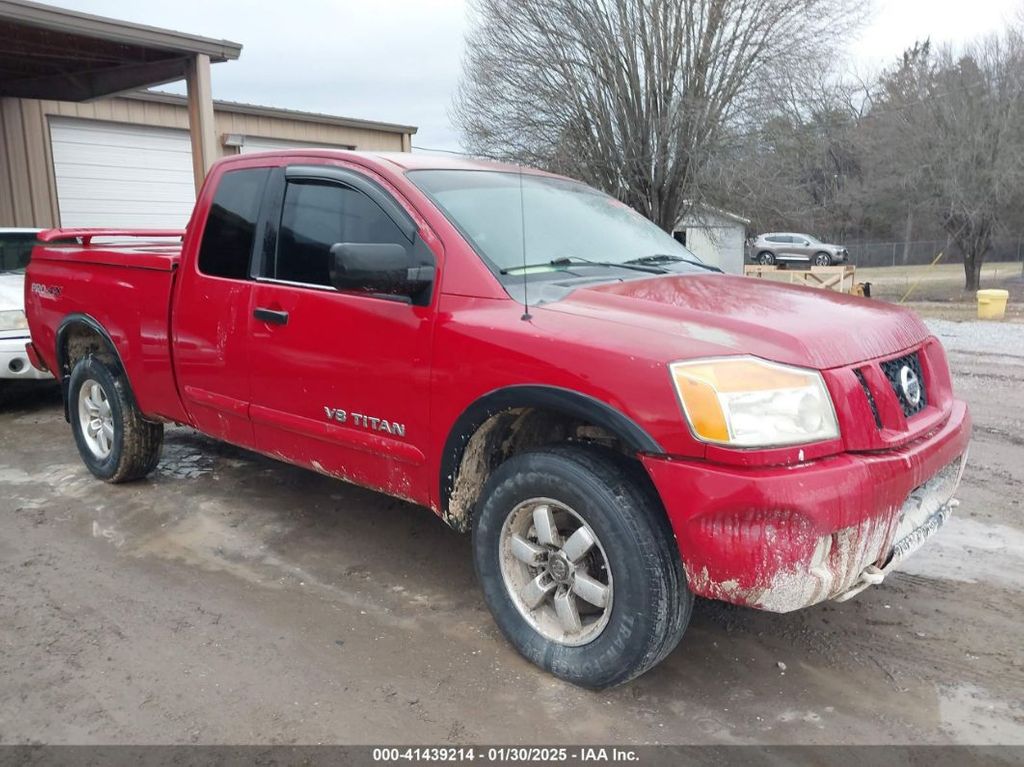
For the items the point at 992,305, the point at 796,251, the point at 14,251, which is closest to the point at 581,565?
the point at 14,251

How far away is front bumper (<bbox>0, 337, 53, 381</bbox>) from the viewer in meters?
6.66

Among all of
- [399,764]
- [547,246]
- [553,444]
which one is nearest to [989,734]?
[553,444]

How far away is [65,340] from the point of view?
5.30 m

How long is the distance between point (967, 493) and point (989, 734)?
2.56 metres

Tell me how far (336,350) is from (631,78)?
640 inches

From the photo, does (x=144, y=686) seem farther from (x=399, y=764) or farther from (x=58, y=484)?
(x=58, y=484)

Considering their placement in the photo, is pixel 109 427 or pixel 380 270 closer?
pixel 380 270

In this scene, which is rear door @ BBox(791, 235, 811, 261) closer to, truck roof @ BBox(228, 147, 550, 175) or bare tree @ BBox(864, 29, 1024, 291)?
bare tree @ BBox(864, 29, 1024, 291)

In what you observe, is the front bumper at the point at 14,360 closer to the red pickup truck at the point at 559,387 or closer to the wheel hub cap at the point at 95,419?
the wheel hub cap at the point at 95,419

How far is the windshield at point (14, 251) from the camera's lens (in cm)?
794

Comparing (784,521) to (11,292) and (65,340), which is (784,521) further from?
(11,292)

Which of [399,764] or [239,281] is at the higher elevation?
[239,281]

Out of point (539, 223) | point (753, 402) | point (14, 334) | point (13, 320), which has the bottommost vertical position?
point (14, 334)

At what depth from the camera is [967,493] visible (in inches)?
193
